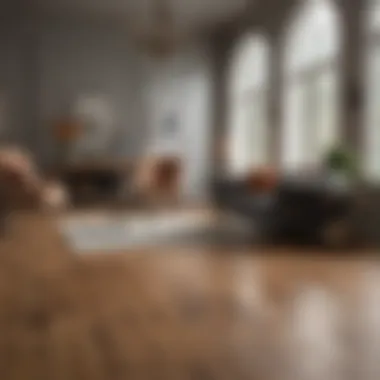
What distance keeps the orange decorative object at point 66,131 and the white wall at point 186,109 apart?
104 centimetres

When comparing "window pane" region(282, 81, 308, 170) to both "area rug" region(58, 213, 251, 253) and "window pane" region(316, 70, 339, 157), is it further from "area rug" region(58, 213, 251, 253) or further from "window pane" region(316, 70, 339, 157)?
"area rug" region(58, 213, 251, 253)

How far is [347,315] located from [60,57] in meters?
6.66

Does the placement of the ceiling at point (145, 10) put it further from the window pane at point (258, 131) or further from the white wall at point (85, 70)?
the window pane at point (258, 131)

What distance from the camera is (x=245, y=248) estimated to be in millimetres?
5965

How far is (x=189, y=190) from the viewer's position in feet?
34.5

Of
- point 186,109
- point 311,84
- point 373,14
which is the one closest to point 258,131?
point 186,109

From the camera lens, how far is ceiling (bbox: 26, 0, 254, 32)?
29.3ft

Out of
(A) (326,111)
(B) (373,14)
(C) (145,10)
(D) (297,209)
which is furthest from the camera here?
(C) (145,10)

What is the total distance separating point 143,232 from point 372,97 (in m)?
2.43

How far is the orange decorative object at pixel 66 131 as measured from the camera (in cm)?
983

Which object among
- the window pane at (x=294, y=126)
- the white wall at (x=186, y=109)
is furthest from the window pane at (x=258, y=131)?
the white wall at (x=186, y=109)

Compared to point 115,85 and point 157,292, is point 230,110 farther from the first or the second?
point 157,292

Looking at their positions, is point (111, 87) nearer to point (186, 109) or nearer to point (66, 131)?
point (66, 131)

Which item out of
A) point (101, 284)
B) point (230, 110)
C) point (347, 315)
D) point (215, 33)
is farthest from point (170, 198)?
point (347, 315)
